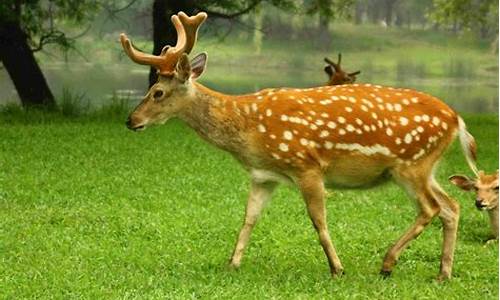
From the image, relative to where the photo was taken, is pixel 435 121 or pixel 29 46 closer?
pixel 435 121

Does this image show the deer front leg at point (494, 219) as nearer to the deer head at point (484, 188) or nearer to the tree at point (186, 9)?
the deer head at point (484, 188)

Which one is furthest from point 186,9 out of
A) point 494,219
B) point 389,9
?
point 389,9

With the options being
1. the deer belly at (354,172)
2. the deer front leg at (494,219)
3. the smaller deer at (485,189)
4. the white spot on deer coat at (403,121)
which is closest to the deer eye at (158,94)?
the deer belly at (354,172)

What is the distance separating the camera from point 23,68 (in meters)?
17.6

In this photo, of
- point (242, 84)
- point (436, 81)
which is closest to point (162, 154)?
point (242, 84)

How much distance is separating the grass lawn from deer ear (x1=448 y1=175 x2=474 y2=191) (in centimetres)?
40

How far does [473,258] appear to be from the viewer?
739 cm

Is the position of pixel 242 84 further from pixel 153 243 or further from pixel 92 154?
pixel 153 243

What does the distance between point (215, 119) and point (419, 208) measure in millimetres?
1265

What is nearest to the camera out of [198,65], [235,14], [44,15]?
[198,65]

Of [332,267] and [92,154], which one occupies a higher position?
[332,267]

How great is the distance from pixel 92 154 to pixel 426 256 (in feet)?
17.7

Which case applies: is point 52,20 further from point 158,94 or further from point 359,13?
point 359,13

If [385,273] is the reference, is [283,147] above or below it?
above
